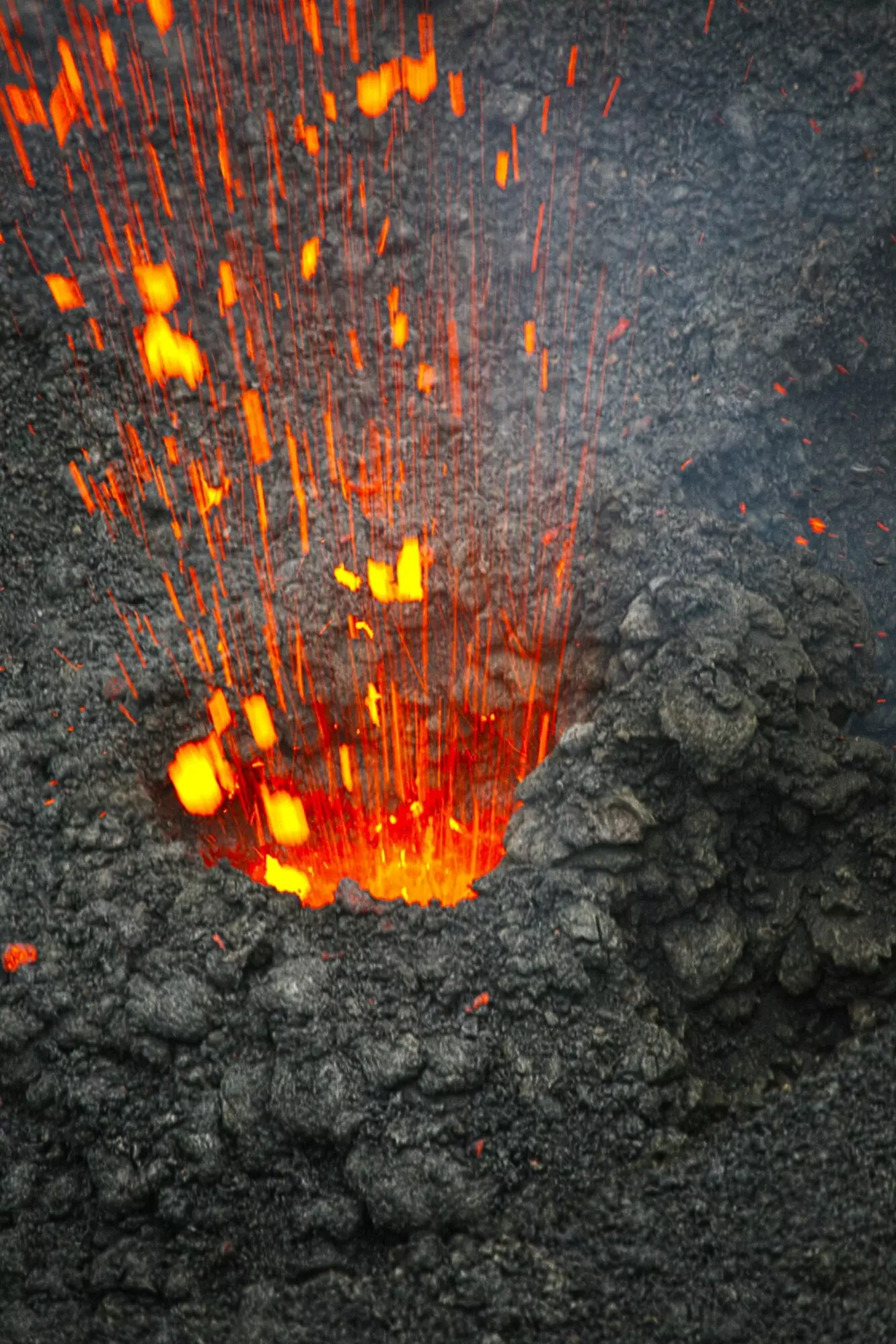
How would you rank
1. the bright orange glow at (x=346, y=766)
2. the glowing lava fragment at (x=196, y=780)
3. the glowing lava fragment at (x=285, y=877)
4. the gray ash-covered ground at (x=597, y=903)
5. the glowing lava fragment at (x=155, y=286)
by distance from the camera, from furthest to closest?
the bright orange glow at (x=346, y=766), the glowing lava fragment at (x=285, y=877), the glowing lava fragment at (x=155, y=286), the glowing lava fragment at (x=196, y=780), the gray ash-covered ground at (x=597, y=903)

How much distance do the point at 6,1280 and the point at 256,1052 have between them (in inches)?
53.2

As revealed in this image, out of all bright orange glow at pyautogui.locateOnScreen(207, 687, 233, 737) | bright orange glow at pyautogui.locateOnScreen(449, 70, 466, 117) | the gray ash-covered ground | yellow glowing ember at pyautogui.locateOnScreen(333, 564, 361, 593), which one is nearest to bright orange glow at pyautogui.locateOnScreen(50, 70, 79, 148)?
the gray ash-covered ground

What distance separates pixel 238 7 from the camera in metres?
→ 6.57

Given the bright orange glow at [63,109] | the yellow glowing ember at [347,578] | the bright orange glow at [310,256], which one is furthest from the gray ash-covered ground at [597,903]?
the yellow glowing ember at [347,578]

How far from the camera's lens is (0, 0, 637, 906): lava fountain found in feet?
21.4

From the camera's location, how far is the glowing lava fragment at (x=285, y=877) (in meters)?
6.88

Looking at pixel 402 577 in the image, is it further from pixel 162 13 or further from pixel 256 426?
pixel 162 13

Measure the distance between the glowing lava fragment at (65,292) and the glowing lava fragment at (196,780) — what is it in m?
2.75

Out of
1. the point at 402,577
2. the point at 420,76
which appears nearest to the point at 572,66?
the point at 420,76

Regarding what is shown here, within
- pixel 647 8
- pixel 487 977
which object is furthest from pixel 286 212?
pixel 487 977

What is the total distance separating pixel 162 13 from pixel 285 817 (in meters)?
4.91

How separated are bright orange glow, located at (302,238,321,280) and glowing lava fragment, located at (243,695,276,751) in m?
2.70

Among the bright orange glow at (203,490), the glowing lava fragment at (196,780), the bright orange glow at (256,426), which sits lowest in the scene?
the glowing lava fragment at (196,780)

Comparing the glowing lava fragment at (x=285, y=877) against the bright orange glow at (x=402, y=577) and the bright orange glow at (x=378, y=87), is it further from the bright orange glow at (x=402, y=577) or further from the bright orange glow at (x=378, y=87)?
the bright orange glow at (x=378, y=87)
